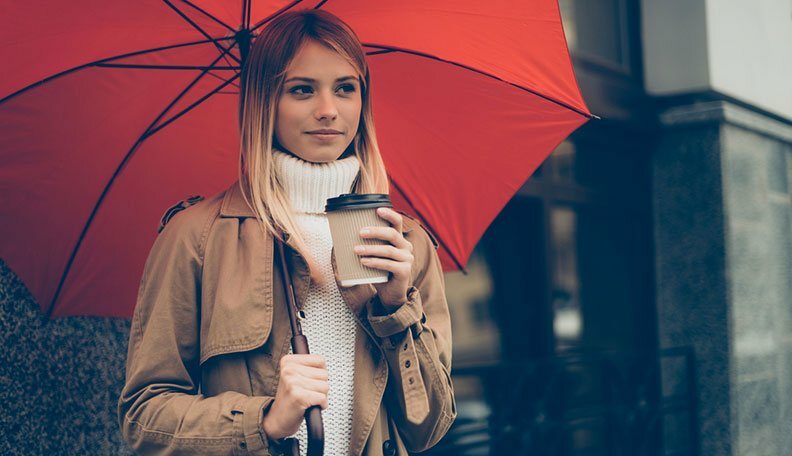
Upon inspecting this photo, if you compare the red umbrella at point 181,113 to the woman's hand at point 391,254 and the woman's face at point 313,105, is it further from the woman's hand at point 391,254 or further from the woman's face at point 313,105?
the woman's hand at point 391,254

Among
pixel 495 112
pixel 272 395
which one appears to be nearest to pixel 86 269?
pixel 272 395

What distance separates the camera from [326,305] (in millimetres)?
1988

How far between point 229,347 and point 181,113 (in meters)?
0.76

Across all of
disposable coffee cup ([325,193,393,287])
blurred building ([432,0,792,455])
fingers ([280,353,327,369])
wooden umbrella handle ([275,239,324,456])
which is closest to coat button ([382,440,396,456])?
wooden umbrella handle ([275,239,324,456])

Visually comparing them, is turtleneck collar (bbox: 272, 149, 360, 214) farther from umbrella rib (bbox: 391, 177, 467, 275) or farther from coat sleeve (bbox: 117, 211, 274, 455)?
umbrella rib (bbox: 391, 177, 467, 275)

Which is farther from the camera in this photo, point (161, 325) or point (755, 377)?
point (755, 377)

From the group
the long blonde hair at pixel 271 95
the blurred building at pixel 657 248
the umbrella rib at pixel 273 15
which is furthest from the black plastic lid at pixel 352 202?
the blurred building at pixel 657 248

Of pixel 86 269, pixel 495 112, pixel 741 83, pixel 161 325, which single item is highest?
pixel 741 83

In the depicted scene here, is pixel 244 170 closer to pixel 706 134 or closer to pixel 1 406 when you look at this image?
pixel 1 406

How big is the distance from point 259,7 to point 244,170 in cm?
38

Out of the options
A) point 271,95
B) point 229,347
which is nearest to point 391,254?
point 229,347

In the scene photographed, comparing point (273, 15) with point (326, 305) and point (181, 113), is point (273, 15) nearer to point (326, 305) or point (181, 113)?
point (181, 113)

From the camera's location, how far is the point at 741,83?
5820mm

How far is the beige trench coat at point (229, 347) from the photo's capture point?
72.3 inches
